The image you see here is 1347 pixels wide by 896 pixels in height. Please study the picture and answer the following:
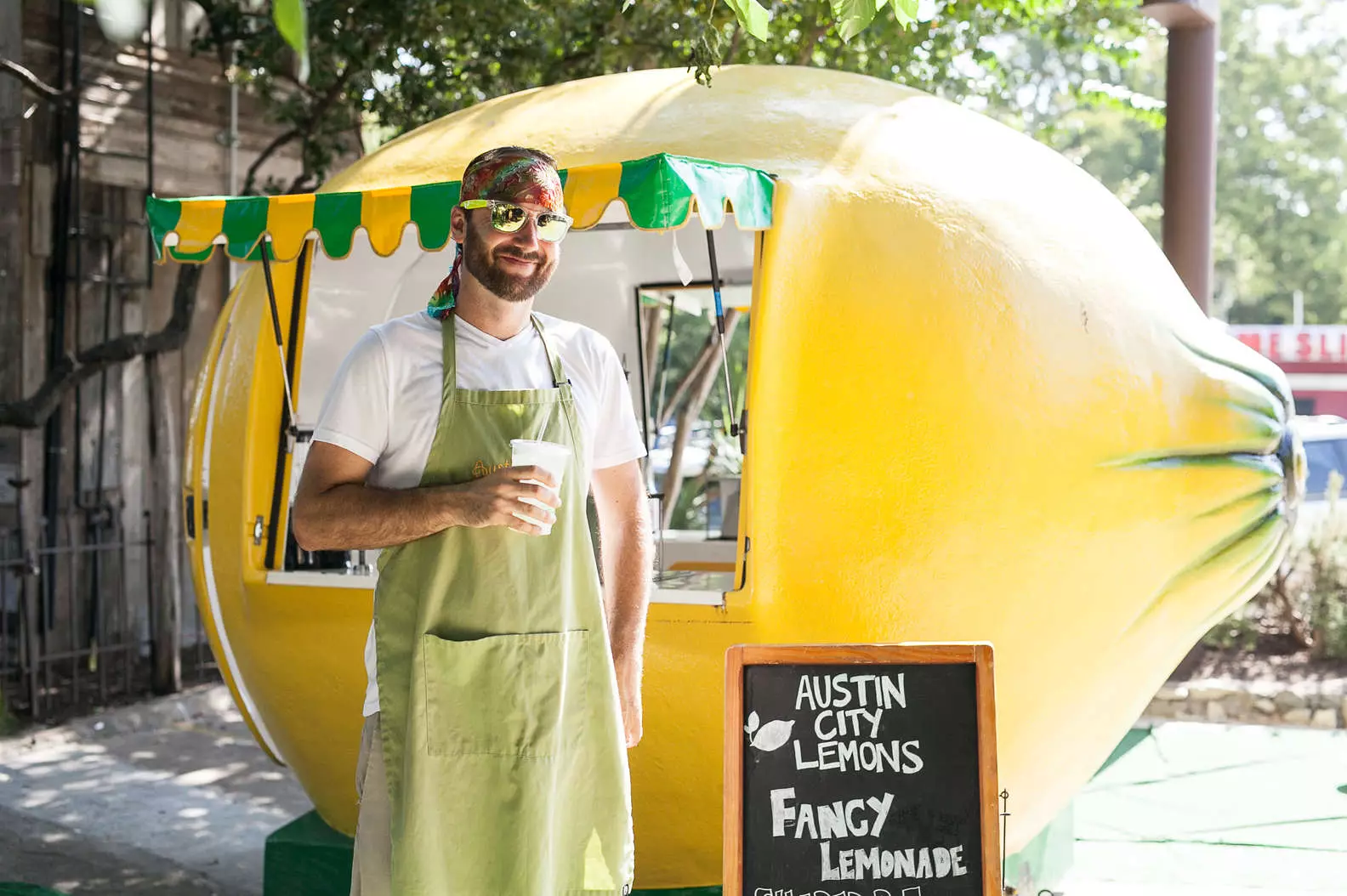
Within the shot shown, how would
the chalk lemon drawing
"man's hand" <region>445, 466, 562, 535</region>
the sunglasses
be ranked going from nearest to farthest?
"man's hand" <region>445, 466, 562, 535</region> < the sunglasses < the chalk lemon drawing

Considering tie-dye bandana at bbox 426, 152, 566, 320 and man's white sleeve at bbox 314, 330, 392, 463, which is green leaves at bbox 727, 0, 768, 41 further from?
man's white sleeve at bbox 314, 330, 392, 463

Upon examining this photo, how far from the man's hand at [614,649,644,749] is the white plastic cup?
559 mm

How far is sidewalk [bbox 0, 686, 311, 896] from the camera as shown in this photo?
5680mm

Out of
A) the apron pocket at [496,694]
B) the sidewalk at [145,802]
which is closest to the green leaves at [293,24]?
the apron pocket at [496,694]

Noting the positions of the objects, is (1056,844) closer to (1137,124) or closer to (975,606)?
(975,606)

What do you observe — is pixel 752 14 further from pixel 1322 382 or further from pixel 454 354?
pixel 1322 382

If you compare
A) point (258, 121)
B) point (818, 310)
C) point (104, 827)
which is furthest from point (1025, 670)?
point (258, 121)

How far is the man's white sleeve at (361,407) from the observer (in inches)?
106

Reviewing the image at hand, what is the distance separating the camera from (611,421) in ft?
10.0

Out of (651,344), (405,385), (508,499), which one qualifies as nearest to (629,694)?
(508,499)

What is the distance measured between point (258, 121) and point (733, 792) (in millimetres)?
7437

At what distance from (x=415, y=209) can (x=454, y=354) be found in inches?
59.5

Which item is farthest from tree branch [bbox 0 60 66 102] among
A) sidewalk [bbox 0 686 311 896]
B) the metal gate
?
sidewalk [bbox 0 686 311 896]

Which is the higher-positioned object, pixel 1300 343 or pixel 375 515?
pixel 1300 343
